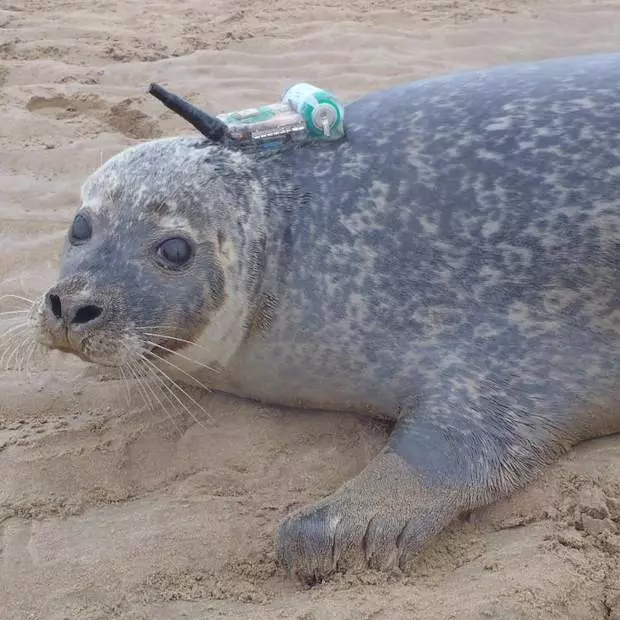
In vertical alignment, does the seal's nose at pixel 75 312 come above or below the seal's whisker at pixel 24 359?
above

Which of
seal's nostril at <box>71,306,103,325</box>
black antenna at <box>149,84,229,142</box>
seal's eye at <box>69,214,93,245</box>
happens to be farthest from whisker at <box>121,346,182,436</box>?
black antenna at <box>149,84,229,142</box>

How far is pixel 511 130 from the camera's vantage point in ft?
8.68

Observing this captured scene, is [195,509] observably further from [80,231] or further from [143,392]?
[80,231]

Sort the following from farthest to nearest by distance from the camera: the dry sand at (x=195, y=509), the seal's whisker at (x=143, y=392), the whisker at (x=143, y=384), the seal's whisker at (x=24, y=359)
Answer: the seal's whisker at (x=24, y=359) → the seal's whisker at (x=143, y=392) → the whisker at (x=143, y=384) → the dry sand at (x=195, y=509)

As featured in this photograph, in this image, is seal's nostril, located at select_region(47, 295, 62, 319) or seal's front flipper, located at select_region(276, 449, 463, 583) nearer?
seal's front flipper, located at select_region(276, 449, 463, 583)

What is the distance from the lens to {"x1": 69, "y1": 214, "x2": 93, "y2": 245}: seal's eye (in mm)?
2689

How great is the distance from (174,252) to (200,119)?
1.64ft

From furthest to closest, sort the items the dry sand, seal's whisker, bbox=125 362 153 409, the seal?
seal's whisker, bbox=125 362 153 409 < the seal < the dry sand

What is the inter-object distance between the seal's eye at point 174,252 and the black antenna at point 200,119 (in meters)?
0.43

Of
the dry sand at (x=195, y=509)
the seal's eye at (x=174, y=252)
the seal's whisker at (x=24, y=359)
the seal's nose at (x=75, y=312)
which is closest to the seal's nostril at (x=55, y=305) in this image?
the seal's nose at (x=75, y=312)

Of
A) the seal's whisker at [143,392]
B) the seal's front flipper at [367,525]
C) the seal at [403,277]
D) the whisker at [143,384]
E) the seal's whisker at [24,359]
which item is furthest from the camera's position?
the seal's whisker at [24,359]

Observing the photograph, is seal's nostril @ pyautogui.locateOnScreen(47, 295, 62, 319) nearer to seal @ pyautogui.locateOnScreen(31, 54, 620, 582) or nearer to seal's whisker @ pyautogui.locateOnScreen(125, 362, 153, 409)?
seal @ pyautogui.locateOnScreen(31, 54, 620, 582)

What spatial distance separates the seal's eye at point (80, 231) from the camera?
8.82 feet

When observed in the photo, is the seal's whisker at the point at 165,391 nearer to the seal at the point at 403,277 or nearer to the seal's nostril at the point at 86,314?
the seal at the point at 403,277
